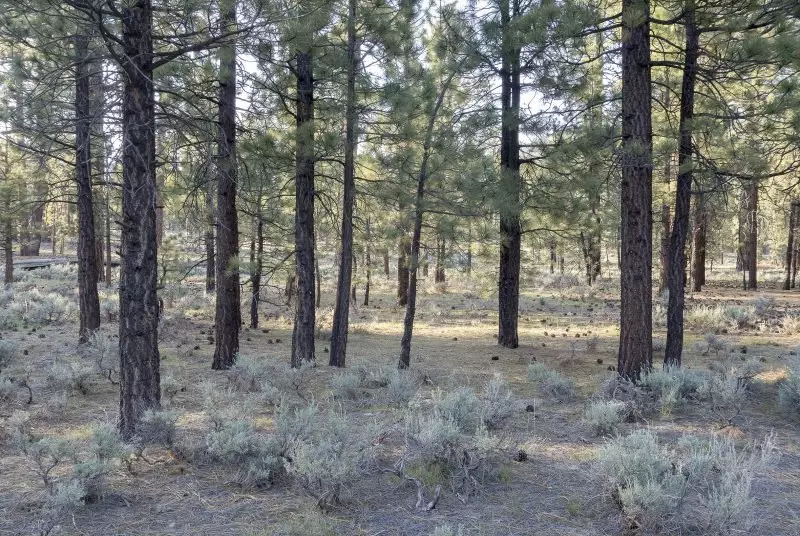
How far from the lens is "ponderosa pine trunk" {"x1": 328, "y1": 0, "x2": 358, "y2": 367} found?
9.47m

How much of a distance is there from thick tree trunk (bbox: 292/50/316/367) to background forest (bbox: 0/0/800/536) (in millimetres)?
43

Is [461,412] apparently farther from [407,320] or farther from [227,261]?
[227,261]

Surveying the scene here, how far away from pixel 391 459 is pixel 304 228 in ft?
18.8

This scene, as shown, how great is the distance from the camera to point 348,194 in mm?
10203

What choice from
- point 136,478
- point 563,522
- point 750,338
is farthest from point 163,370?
point 750,338

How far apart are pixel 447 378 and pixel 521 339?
17.9 feet

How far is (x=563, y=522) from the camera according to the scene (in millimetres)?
3736

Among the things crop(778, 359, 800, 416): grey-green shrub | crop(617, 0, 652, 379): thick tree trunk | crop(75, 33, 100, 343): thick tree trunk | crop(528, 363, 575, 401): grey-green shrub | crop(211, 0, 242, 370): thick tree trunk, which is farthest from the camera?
crop(75, 33, 100, 343): thick tree trunk

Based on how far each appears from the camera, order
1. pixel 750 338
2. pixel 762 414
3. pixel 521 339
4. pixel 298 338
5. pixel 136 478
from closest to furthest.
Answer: pixel 136 478 < pixel 762 414 < pixel 298 338 < pixel 750 338 < pixel 521 339

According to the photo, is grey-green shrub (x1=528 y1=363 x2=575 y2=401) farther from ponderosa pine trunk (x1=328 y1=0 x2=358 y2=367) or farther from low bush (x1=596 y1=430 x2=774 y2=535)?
ponderosa pine trunk (x1=328 y1=0 x2=358 y2=367)

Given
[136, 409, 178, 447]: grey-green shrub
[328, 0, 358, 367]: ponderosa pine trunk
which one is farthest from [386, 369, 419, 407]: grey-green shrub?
[328, 0, 358, 367]: ponderosa pine trunk

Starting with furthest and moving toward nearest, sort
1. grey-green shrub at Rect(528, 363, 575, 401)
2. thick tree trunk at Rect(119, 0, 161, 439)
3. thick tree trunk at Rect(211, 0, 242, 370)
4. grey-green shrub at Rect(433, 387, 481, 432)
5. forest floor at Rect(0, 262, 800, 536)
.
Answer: thick tree trunk at Rect(211, 0, 242, 370), grey-green shrub at Rect(528, 363, 575, 401), grey-green shrub at Rect(433, 387, 481, 432), thick tree trunk at Rect(119, 0, 161, 439), forest floor at Rect(0, 262, 800, 536)

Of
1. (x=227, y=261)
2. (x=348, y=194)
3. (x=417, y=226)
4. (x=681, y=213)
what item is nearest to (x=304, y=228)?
(x=348, y=194)

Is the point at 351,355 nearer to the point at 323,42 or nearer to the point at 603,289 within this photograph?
the point at 323,42
